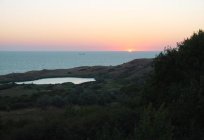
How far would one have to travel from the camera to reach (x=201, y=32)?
26.6m

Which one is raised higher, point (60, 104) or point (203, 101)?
point (203, 101)

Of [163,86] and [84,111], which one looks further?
[163,86]

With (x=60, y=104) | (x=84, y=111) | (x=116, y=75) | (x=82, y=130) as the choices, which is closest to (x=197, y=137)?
(x=82, y=130)

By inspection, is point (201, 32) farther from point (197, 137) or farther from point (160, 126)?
point (160, 126)

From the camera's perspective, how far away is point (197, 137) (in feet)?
48.8

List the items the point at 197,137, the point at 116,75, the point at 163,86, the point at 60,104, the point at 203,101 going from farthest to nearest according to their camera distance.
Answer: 1. the point at 116,75
2. the point at 60,104
3. the point at 163,86
4. the point at 203,101
5. the point at 197,137

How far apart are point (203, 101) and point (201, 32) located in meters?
9.67

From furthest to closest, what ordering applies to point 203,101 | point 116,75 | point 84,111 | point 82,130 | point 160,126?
1. point 116,75
2. point 84,111
3. point 203,101
4. point 82,130
5. point 160,126

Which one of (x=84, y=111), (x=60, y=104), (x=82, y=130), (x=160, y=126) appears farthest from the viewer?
(x=60, y=104)

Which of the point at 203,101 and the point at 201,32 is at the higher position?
the point at 201,32

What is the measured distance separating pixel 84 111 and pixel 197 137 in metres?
7.17

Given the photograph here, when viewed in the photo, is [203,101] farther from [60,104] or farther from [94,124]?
[60,104]

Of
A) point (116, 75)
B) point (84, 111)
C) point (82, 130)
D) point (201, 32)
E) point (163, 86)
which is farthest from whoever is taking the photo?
point (116, 75)

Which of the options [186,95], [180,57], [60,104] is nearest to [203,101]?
[186,95]
